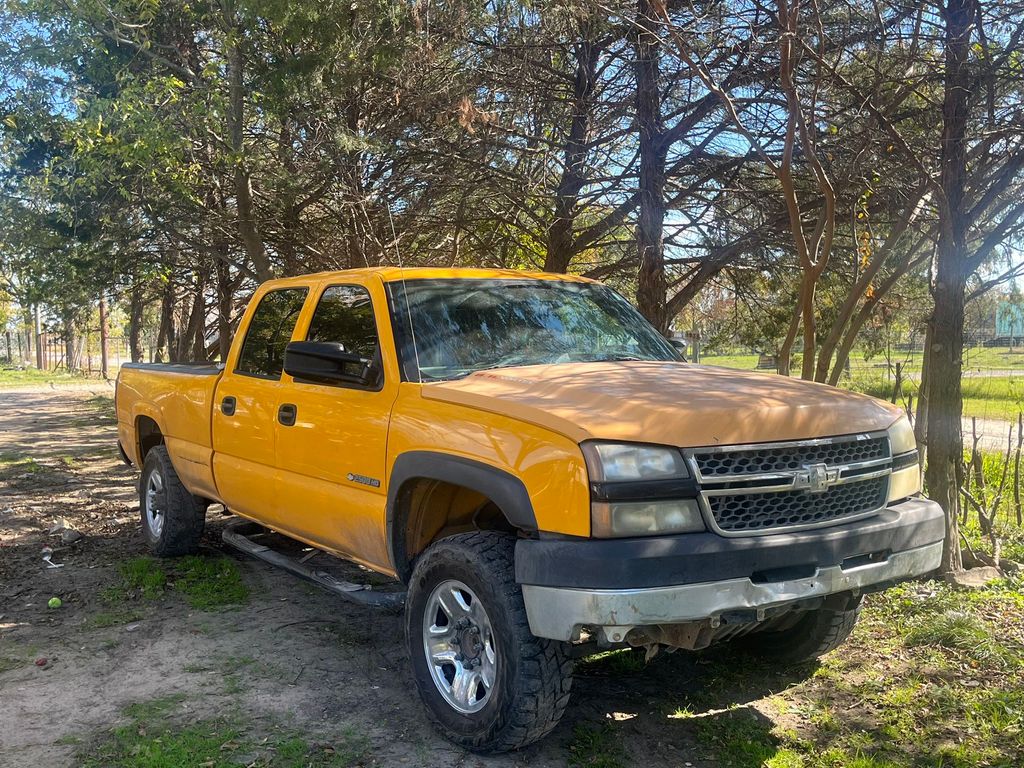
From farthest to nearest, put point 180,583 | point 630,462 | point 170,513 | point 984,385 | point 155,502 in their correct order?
1. point 984,385
2. point 155,502
3. point 170,513
4. point 180,583
5. point 630,462

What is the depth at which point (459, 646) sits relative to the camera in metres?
3.78

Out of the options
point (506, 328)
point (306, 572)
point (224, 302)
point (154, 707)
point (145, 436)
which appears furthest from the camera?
point (224, 302)

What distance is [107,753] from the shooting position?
3.66 m

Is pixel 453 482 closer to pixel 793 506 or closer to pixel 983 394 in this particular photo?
pixel 793 506

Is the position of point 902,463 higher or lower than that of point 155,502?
higher

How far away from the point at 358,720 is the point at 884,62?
6.33 metres

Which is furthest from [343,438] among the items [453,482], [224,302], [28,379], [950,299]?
[28,379]

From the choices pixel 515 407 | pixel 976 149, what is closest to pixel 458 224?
pixel 976 149

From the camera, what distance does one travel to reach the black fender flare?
11.1 feet

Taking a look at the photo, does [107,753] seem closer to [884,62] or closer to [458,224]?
[884,62]

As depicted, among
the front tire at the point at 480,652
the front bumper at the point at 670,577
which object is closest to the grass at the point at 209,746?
the front tire at the point at 480,652

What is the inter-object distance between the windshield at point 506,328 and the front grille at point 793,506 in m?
1.42

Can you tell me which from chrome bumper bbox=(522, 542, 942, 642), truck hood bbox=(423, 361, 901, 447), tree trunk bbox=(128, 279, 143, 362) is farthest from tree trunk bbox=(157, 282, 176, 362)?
chrome bumper bbox=(522, 542, 942, 642)

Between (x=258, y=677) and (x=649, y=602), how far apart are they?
2332 mm
